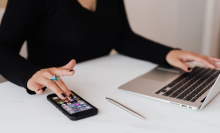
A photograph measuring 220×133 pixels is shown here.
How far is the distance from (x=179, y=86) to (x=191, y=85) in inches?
1.7

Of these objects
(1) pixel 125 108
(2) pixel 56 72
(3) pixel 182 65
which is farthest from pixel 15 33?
(3) pixel 182 65

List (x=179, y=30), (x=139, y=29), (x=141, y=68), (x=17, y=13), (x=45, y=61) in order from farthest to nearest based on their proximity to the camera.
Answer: (x=179, y=30) → (x=139, y=29) → (x=45, y=61) → (x=141, y=68) → (x=17, y=13)

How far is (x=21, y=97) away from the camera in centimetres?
67

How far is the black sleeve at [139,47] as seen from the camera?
0.97 meters

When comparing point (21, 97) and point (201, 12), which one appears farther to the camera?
point (201, 12)

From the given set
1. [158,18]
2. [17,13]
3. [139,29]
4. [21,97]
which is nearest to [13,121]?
[21,97]

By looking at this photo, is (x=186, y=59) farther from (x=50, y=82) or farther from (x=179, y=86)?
(x=50, y=82)

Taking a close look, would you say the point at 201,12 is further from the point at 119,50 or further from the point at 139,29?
the point at 119,50

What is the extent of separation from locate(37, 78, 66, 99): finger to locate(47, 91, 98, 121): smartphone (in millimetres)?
19

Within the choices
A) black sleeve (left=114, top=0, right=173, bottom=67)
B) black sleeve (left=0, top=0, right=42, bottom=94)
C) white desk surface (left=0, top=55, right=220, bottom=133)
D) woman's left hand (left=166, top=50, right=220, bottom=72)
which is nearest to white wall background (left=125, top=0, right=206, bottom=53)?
black sleeve (left=114, top=0, right=173, bottom=67)

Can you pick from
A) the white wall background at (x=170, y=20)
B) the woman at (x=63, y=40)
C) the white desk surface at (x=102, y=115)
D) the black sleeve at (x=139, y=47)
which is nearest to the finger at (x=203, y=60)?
the woman at (x=63, y=40)

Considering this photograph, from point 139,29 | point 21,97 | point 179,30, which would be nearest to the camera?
point 21,97

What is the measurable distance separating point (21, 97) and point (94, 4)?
23.5 inches

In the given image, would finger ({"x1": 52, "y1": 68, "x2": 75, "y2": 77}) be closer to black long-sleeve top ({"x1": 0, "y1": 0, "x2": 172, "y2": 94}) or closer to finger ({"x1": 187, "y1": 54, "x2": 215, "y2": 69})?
black long-sleeve top ({"x1": 0, "y1": 0, "x2": 172, "y2": 94})
